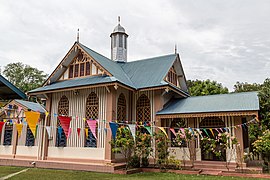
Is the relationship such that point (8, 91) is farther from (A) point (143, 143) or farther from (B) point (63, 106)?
(B) point (63, 106)

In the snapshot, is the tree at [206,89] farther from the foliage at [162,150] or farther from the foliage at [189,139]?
the foliage at [162,150]

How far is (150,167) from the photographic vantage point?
12016 millimetres

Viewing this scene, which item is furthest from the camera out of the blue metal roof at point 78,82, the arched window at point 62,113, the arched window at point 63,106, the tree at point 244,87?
the tree at point 244,87

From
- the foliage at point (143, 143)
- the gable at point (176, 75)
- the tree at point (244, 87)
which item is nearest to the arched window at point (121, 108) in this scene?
the foliage at point (143, 143)

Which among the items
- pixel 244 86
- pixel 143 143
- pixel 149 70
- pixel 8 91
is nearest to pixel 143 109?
pixel 149 70

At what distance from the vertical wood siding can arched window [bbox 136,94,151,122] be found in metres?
2.14

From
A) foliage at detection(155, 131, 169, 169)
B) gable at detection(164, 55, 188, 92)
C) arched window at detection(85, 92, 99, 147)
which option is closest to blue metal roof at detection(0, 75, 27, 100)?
arched window at detection(85, 92, 99, 147)

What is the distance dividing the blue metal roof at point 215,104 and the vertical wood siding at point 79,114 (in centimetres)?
298

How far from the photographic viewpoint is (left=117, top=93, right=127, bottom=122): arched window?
13257 millimetres

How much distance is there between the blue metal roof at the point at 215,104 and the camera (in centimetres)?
1138

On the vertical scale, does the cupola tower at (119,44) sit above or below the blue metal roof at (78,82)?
above

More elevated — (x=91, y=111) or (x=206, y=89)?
(x=206, y=89)

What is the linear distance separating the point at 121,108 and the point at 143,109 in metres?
1.25

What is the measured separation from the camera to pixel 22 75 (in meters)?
34.3
